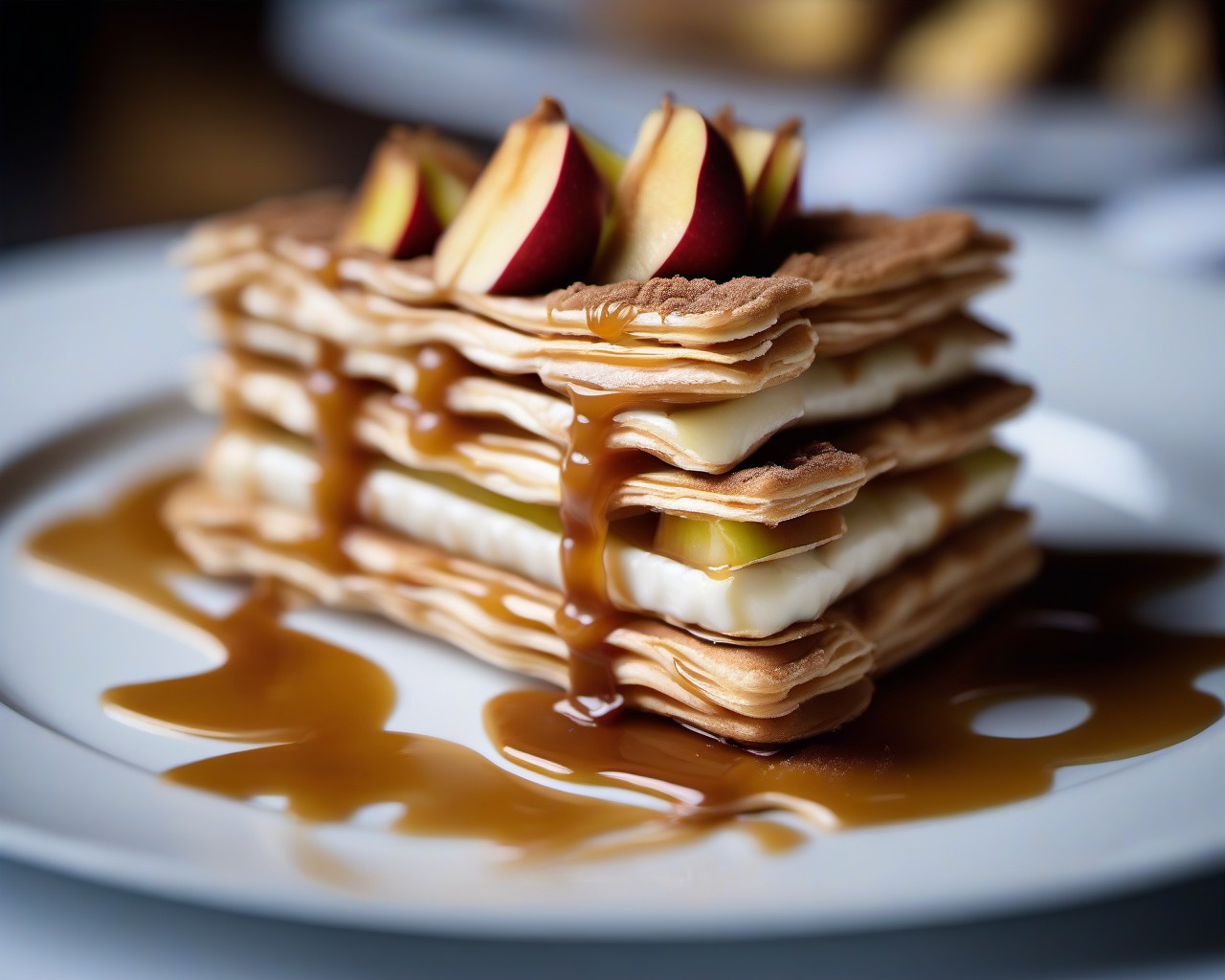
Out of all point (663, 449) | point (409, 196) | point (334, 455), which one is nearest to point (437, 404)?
point (334, 455)

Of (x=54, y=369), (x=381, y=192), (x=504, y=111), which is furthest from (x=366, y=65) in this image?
(x=381, y=192)

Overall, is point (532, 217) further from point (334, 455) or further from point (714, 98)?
point (714, 98)

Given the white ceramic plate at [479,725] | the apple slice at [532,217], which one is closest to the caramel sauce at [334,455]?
the white ceramic plate at [479,725]

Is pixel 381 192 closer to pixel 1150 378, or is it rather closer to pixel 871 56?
pixel 1150 378

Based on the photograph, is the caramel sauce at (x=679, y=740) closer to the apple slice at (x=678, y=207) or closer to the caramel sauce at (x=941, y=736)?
the caramel sauce at (x=941, y=736)

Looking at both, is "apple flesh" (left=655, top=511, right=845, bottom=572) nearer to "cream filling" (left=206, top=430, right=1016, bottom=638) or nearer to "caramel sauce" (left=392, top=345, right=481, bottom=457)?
"cream filling" (left=206, top=430, right=1016, bottom=638)
